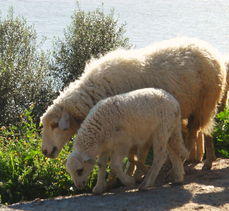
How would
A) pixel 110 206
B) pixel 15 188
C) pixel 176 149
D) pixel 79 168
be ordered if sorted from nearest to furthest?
pixel 110 206 → pixel 79 168 → pixel 176 149 → pixel 15 188

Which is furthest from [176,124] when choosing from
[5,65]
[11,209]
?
[5,65]

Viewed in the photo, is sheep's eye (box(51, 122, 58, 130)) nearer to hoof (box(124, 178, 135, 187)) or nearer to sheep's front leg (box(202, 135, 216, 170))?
hoof (box(124, 178, 135, 187))

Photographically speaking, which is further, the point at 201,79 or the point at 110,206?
the point at 201,79

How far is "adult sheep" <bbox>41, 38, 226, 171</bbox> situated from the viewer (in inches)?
308

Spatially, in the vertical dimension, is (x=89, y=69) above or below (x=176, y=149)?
above

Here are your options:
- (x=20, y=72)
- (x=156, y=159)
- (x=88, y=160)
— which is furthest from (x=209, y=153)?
(x=20, y=72)

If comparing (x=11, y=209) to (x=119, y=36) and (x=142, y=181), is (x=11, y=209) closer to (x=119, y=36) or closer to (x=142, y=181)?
(x=142, y=181)

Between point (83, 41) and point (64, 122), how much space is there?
9.92 metres

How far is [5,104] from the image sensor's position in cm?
1695

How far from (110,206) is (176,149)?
1462 millimetres

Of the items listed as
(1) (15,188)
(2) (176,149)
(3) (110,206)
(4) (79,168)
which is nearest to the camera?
(3) (110,206)

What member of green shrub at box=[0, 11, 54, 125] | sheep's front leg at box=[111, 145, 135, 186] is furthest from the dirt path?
green shrub at box=[0, 11, 54, 125]

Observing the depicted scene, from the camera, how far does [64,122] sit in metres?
7.71

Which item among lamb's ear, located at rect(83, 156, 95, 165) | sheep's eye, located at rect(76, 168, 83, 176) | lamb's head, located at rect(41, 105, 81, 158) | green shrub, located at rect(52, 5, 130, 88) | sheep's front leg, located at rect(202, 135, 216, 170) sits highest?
green shrub, located at rect(52, 5, 130, 88)
